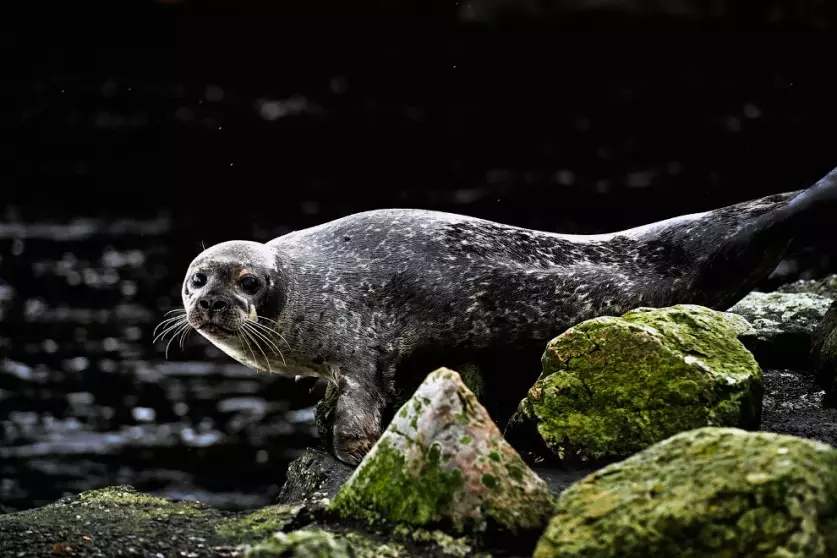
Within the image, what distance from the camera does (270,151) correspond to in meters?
23.9

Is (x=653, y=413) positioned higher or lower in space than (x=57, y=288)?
lower

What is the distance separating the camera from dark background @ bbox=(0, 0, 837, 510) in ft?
47.8

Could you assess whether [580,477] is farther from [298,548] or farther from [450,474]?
[298,548]

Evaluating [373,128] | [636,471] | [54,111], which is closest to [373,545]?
[636,471]

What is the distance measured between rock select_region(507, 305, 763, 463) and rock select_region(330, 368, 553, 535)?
46.9 inches

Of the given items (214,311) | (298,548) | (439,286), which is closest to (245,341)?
(214,311)

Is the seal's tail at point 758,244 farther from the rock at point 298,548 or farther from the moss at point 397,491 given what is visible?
the rock at point 298,548

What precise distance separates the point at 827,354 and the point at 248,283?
13.4ft

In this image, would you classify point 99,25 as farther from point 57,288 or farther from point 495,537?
point 495,537

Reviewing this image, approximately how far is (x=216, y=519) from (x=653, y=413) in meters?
2.62

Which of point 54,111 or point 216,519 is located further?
point 54,111

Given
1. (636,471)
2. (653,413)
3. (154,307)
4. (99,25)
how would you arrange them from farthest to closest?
(99,25)
(154,307)
(653,413)
(636,471)

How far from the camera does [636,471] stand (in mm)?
5453

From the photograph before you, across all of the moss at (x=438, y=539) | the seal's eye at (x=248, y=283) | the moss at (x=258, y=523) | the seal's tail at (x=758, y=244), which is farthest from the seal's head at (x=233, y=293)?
the seal's tail at (x=758, y=244)
